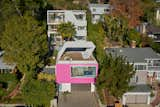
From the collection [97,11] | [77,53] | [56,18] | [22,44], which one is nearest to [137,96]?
[77,53]

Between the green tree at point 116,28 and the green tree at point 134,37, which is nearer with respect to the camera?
the green tree at point 134,37

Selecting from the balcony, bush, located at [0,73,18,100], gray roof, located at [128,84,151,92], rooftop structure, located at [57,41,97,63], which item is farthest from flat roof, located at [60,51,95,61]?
the balcony

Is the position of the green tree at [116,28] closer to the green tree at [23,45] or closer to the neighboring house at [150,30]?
the neighboring house at [150,30]

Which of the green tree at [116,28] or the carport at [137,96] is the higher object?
the green tree at [116,28]

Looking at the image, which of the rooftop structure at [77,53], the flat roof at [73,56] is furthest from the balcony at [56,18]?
the flat roof at [73,56]

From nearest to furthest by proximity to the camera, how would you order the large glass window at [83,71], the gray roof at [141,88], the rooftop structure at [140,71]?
the rooftop structure at [140,71] < the gray roof at [141,88] < the large glass window at [83,71]

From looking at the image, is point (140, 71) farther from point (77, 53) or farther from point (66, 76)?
point (77, 53)

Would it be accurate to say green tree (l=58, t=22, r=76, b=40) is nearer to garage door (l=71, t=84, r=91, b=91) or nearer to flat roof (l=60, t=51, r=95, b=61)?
flat roof (l=60, t=51, r=95, b=61)

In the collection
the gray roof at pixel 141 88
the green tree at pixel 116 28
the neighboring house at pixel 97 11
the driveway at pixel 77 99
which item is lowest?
the driveway at pixel 77 99
